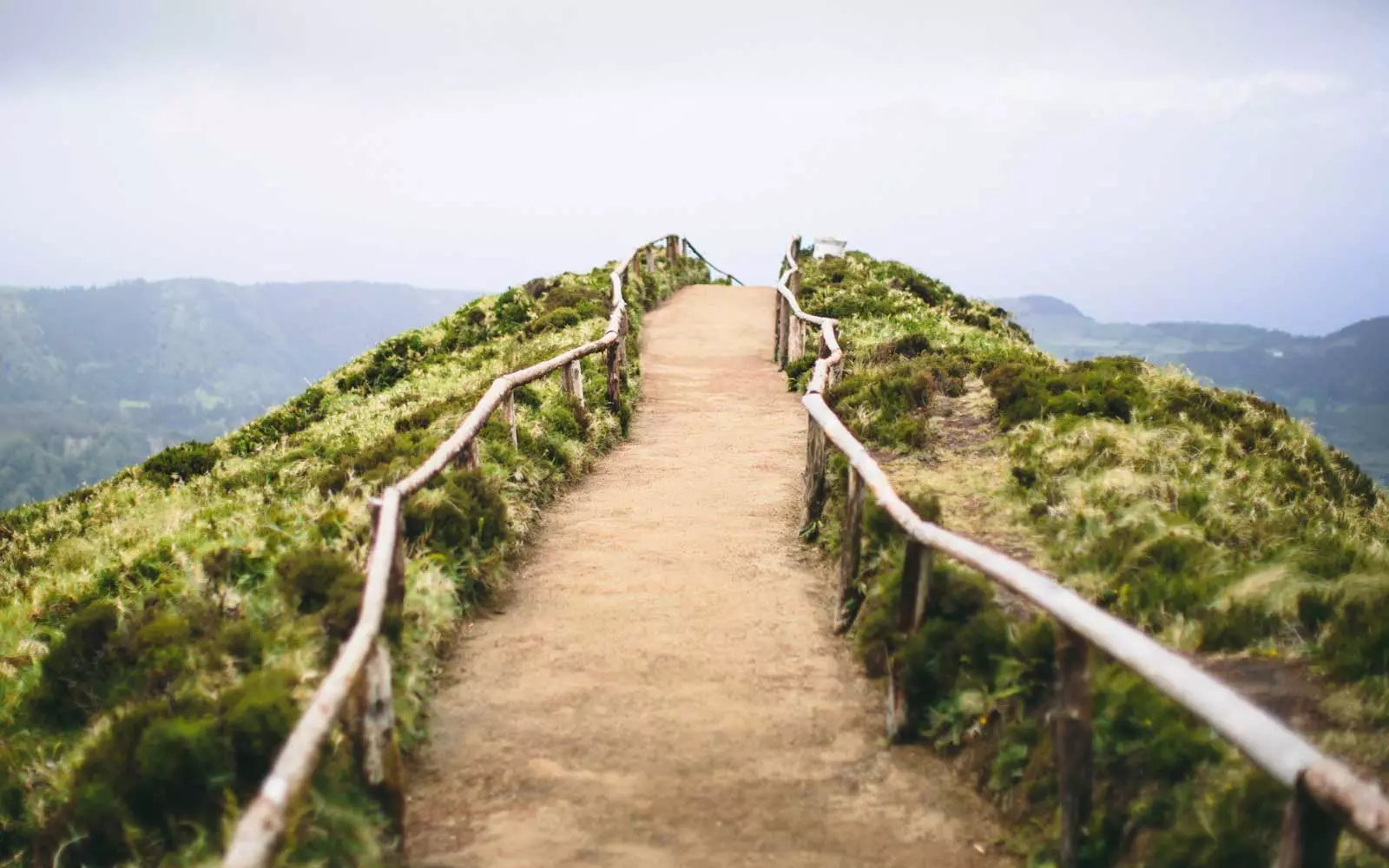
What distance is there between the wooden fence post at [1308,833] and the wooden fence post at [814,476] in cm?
619

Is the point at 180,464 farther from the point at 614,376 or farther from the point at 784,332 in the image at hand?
the point at 784,332

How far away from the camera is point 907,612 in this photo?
242 inches

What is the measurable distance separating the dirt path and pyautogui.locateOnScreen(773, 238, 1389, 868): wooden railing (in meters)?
0.53

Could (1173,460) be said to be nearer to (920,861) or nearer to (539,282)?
(920,861)

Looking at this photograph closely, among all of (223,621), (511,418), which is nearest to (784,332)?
(511,418)

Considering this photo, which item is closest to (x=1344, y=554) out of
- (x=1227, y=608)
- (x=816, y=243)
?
(x=1227, y=608)

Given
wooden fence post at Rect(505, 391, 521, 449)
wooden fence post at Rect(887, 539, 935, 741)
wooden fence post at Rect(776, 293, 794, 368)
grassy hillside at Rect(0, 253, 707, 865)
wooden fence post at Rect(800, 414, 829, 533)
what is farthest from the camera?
wooden fence post at Rect(776, 293, 794, 368)

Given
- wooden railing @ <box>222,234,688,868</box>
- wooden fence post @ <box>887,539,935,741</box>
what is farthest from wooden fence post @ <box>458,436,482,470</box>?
wooden fence post @ <box>887,539,935,741</box>

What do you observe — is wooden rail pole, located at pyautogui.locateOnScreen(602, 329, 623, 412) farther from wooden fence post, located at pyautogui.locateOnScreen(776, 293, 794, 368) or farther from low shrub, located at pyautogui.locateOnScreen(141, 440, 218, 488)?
low shrub, located at pyautogui.locateOnScreen(141, 440, 218, 488)

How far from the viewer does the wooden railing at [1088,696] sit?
305 centimetres

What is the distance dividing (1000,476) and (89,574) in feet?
28.0

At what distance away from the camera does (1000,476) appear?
9312 mm

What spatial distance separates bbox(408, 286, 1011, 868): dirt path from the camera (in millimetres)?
5086

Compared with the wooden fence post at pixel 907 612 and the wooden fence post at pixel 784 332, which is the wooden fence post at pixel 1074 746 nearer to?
the wooden fence post at pixel 907 612
